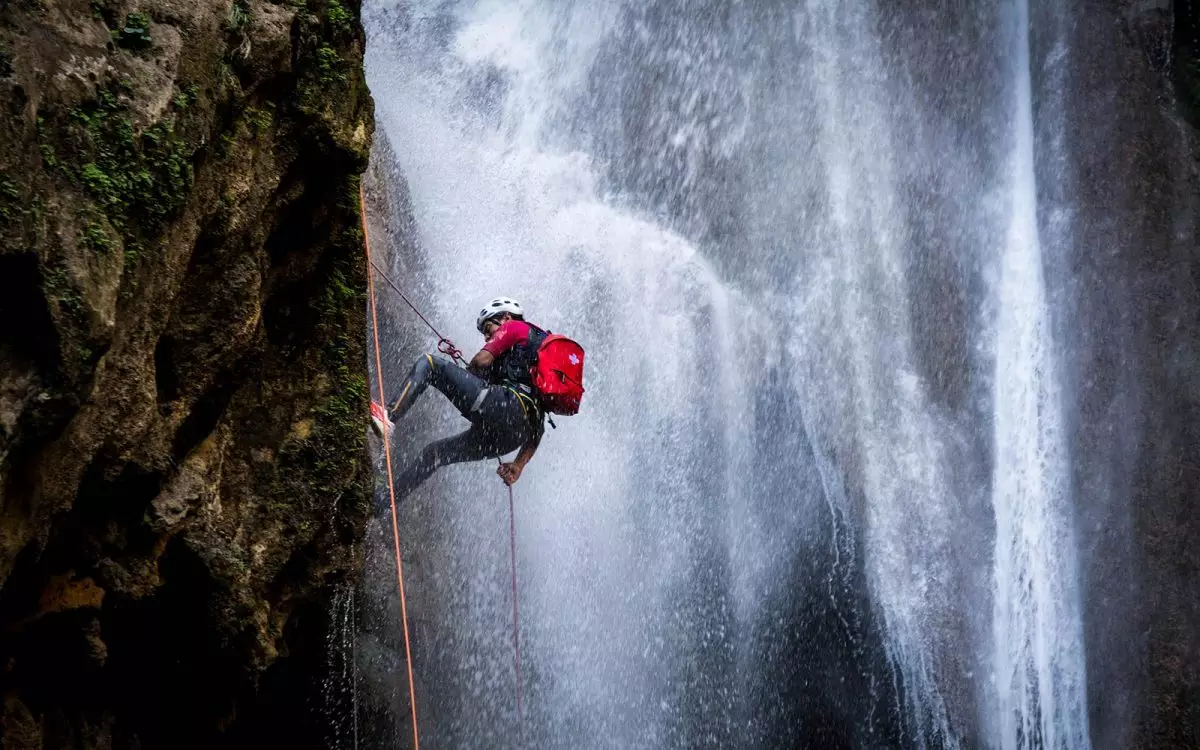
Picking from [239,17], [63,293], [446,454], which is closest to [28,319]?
[63,293]

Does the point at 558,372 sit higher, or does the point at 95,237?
the point at 558,372

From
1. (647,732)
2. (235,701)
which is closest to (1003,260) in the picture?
(647,732)

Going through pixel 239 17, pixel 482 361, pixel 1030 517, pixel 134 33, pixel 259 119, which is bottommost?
pixel 1030 517

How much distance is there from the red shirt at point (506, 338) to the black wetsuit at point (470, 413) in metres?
0.25

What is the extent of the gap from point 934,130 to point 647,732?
1012 centimetres

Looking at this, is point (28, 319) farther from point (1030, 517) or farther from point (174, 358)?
point (1030, 517)

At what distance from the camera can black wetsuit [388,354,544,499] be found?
689 centimetres

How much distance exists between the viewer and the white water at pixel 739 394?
11289mm

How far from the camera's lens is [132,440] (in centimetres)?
362

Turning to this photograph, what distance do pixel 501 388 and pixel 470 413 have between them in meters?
0.30

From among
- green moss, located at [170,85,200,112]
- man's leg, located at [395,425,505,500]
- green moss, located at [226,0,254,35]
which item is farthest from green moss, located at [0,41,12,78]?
man's leg, located at [395,425,505,500]

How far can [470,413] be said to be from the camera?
697cm

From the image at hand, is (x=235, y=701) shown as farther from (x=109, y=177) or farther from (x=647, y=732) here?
(x=647, y=732)

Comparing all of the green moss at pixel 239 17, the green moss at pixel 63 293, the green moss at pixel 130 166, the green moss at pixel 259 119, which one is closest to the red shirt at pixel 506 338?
the green moss at pixel 259 119
